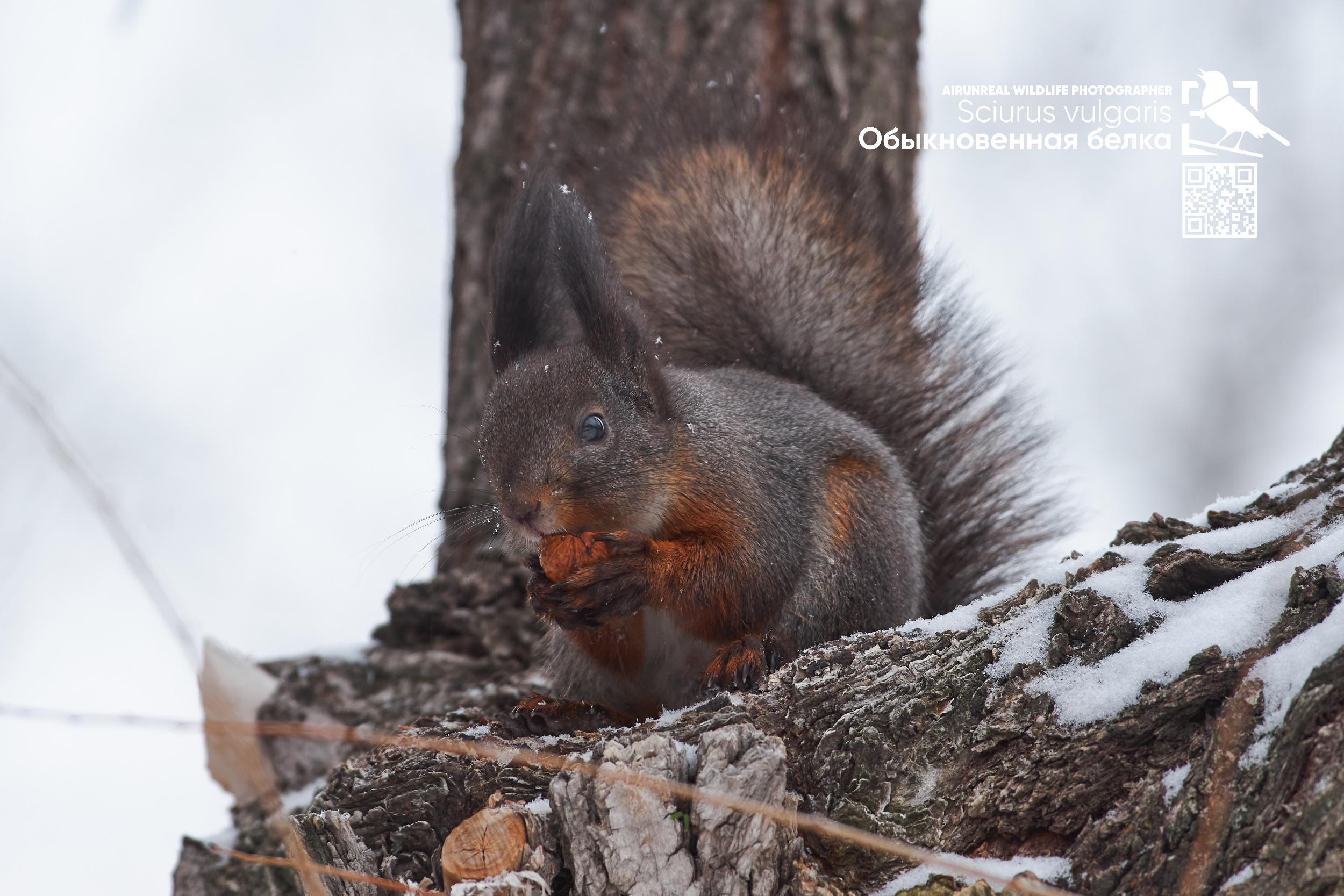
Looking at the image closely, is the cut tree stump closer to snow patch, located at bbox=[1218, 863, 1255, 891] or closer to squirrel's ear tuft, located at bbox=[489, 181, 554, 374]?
snow patch, located at bbox=[1218, 863, 1255, 891]

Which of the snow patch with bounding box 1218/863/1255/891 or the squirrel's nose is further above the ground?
the squirrel's nose

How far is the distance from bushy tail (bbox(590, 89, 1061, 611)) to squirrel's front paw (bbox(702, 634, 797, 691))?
62 centimetres

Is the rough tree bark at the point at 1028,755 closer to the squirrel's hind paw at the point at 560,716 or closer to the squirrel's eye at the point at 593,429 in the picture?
the squirrel's hind paw at the point at 560,716

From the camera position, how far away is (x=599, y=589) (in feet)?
5.98

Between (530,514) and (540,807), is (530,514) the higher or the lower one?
the higher one

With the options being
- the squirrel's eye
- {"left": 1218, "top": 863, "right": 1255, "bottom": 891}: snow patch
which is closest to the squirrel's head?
the squirrel's eye

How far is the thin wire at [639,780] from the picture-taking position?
1.06m

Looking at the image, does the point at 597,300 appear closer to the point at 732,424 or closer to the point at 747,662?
the point at 732,424

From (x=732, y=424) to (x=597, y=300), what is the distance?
13.2 inches

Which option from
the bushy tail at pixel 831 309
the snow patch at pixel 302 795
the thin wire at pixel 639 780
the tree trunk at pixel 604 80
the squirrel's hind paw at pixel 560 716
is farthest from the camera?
the tree trunk at pixel 604 80

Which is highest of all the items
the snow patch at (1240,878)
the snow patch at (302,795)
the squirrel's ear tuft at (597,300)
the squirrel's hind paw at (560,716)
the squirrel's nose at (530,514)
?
the squirrel's ear tuft at (597,300)

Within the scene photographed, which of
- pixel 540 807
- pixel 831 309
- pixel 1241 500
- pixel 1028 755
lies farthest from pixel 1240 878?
pixel 831 309

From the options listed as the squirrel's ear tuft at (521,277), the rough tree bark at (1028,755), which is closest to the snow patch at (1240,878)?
the rough tree bark at (1028,755)

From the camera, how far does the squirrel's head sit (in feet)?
6.26
